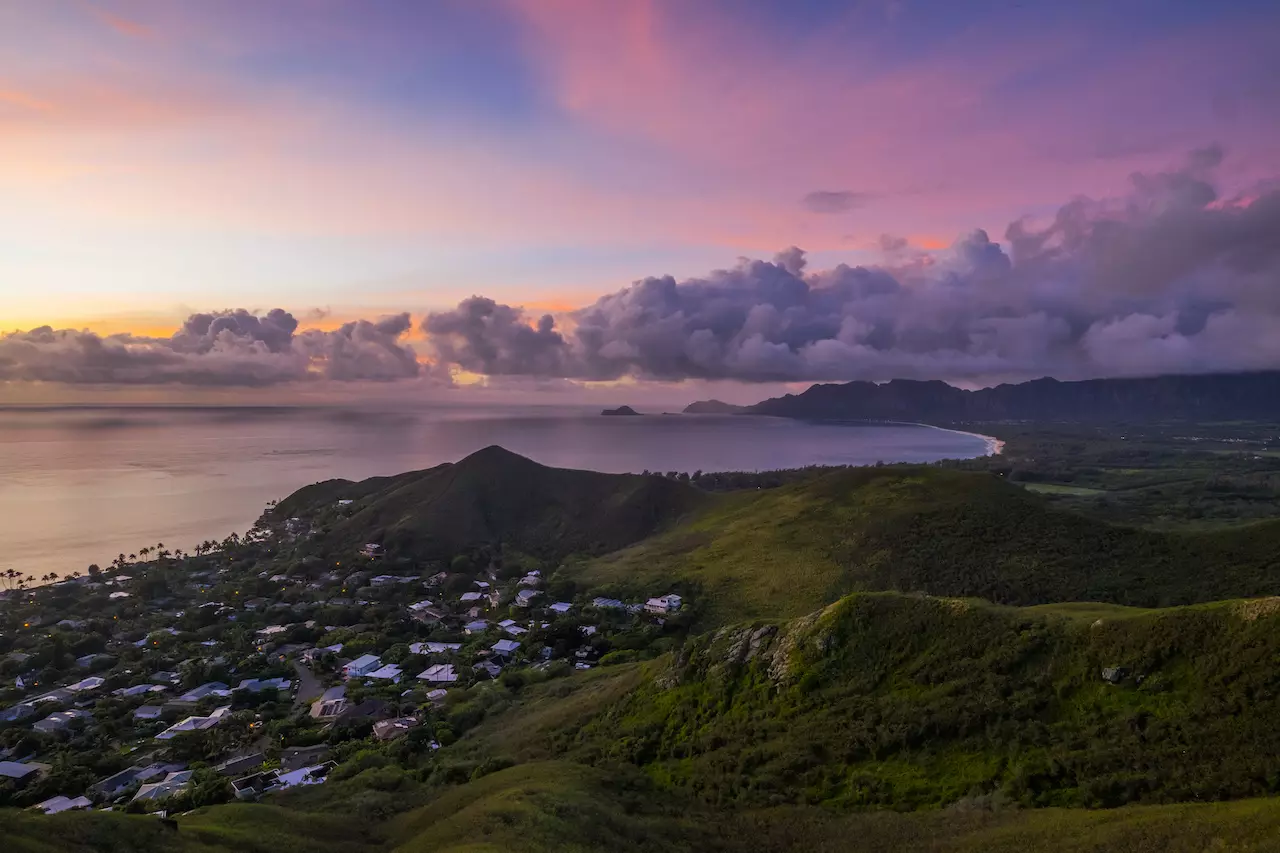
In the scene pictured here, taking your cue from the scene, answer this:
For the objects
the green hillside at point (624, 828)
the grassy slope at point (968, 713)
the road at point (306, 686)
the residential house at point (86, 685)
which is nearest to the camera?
the green hillside at point (624, 828)

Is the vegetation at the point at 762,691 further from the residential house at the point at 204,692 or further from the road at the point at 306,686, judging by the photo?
the residential house at the point at 204,692

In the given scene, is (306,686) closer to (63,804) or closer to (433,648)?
(433,648)

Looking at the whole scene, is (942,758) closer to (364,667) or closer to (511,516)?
(364,667)

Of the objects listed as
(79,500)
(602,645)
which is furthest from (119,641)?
(79,500)

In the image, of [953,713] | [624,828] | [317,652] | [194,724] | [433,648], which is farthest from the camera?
[433,648]

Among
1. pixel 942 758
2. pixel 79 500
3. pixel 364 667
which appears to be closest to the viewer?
pixel 942 758

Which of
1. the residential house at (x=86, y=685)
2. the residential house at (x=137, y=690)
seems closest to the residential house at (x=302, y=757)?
the residential house at (x=137, y=690)

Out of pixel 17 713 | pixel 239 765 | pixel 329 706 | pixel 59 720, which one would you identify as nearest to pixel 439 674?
pixel 329 706
